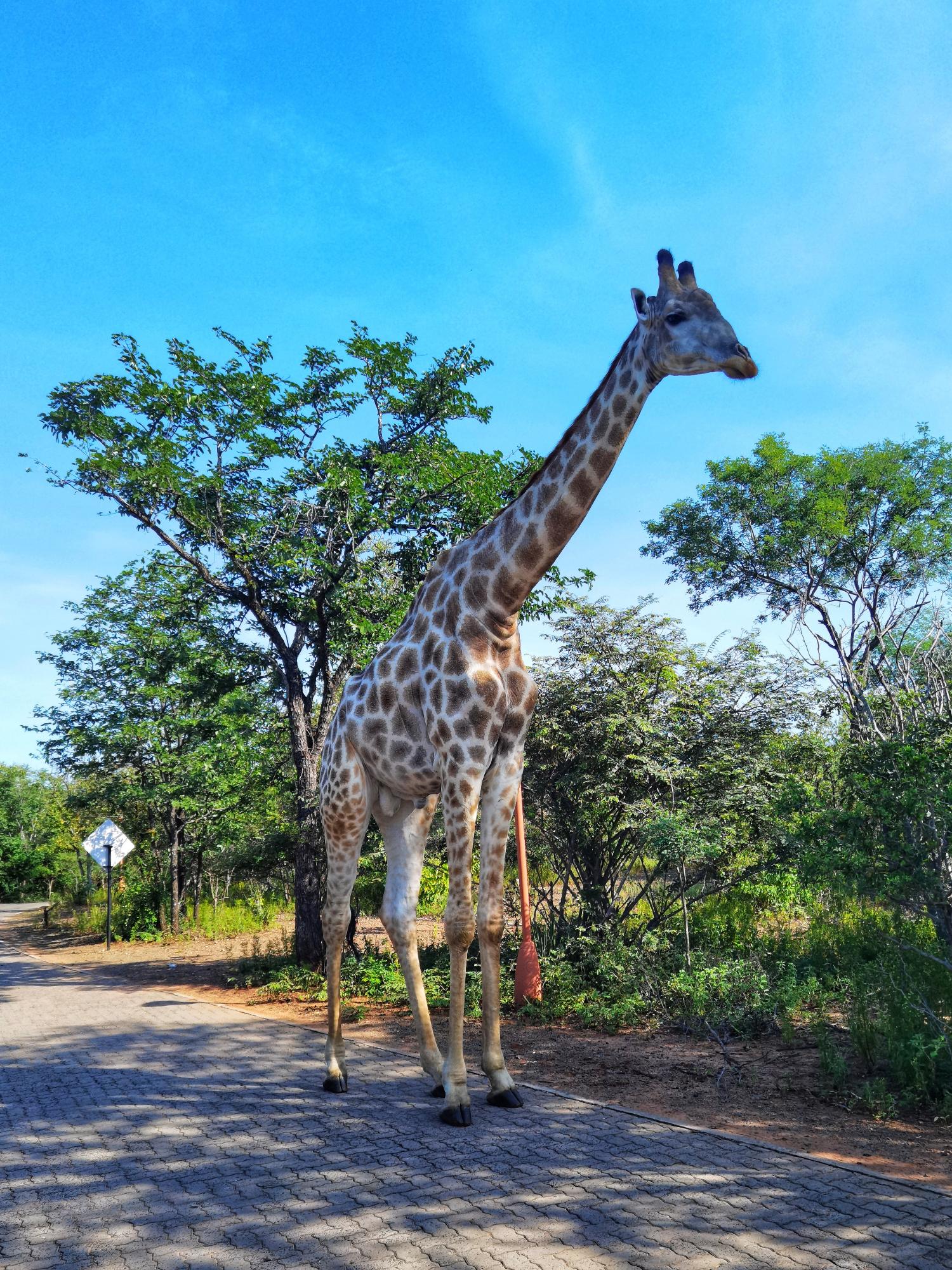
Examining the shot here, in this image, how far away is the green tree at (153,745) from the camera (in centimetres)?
1691

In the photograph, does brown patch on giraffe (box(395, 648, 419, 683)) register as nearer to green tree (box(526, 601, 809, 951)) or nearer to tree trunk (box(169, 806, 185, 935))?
green tree (box(526, 601, 809, 951))

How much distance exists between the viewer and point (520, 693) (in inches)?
232

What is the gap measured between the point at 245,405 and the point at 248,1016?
749 cm

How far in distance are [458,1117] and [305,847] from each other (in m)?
6.90

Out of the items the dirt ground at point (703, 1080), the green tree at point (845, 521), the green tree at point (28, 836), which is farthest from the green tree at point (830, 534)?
the green tree at point (28, 836)

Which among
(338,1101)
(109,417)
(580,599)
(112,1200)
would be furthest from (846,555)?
(112,1200)

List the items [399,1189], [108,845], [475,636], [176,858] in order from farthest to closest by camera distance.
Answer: [176,858] < [108,845] < [475,636] < [399,1189]

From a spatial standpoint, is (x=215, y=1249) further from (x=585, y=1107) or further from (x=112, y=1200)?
(x=585, y=1107)

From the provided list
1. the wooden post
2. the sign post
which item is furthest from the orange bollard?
the sign post

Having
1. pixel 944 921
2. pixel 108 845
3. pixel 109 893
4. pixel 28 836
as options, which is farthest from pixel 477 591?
pixel 28 836

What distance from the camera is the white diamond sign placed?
1673 cm

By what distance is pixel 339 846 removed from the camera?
21.9 feet

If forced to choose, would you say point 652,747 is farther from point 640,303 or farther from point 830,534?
point 830,534

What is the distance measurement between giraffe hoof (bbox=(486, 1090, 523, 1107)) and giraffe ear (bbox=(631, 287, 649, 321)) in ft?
16.4
